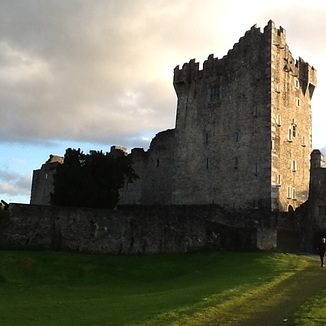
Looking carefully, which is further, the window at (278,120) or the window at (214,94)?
the window at (214,94)

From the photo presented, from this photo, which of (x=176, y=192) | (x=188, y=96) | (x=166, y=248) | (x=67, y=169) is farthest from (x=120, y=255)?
(x=188, y=96)

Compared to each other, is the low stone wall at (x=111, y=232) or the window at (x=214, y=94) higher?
the window at (x=214, y=94)

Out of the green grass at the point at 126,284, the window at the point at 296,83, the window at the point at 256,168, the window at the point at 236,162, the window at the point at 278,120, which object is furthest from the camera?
the window at the point at 296,83

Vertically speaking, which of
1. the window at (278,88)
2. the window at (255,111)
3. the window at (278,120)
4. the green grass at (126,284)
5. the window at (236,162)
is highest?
the window at (278,88)

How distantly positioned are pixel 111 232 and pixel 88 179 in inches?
367

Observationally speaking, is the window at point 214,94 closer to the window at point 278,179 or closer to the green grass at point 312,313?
the window at point 278,179

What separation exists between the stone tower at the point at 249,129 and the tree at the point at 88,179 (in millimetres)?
9027

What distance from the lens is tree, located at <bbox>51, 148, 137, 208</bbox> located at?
41062mm

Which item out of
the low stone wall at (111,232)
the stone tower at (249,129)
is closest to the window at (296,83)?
the stone tower at (249,129)

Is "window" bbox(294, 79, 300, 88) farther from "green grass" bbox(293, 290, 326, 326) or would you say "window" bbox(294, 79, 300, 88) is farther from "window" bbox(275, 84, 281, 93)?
"green grass" bbox(293, 290, 326, 326)

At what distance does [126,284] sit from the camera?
82.1 feet

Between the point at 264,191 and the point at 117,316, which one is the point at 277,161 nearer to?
the point at 264,191

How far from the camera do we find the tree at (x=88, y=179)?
135 ft

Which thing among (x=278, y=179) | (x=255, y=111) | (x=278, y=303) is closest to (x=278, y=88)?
(x=255, y=111)
